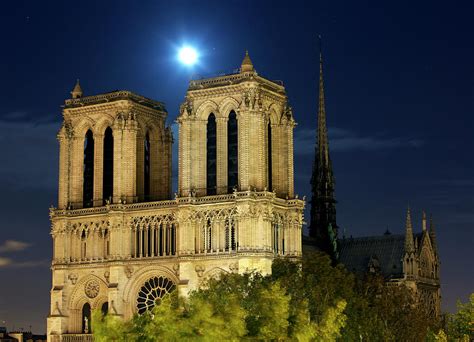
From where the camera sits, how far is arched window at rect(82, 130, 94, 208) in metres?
125

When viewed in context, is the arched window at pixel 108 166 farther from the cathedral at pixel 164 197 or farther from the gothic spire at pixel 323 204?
the gothic spire at pixel 323 204

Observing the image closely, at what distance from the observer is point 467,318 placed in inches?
3605

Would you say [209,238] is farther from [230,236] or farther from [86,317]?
[86,317]

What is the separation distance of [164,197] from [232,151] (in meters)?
12.8

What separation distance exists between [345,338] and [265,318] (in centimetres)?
1951

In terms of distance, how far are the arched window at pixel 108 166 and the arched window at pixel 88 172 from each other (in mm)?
1667

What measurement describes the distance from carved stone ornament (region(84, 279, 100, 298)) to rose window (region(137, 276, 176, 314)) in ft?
17.3

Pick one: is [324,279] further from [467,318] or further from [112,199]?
[112,199]

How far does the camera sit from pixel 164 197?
414ft

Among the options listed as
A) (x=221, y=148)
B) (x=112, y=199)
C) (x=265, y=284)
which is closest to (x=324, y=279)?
(x=265, y=284)

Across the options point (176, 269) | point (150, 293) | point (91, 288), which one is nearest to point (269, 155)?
point (176, 269)

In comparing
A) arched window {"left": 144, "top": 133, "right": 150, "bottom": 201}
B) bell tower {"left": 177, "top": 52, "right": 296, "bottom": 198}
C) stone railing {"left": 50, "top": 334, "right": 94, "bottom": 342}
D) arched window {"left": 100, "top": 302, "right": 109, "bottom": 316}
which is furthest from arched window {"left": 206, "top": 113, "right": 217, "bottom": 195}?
stone railing {"left": 50, "top": 334, "right": 94, "bottom": 342}

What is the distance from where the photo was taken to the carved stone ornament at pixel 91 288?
122m

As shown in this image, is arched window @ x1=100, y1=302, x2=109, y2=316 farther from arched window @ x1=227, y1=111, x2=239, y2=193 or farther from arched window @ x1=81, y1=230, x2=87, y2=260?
arched window @ x1=227, y1=111, x2=239, y2=193
